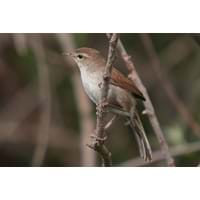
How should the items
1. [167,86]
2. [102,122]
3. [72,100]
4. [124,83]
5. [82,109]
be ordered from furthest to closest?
1. [72,100]
2. [82,109]
3. [167,86]
4. [124,83]
5. [102,122]

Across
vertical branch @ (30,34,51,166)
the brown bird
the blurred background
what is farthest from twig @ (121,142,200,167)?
vertical branch @ (30,34,51,166)

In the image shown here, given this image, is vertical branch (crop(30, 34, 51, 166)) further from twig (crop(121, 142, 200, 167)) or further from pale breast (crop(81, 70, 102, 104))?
pale breast (crop(81, 70, 102, 104))

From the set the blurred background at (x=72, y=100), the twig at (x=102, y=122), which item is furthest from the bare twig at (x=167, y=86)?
the twig at (x=102, y=122)

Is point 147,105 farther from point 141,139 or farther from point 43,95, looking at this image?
point 43,95

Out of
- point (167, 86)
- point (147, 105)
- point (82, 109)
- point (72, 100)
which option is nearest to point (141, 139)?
point (147, 105)
